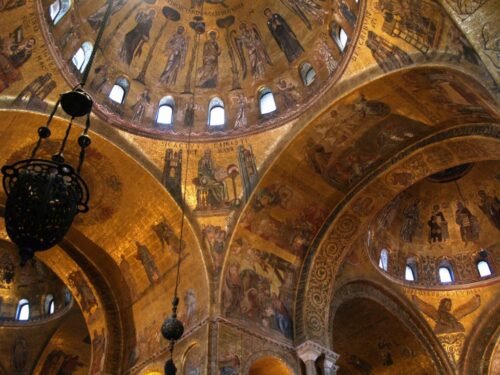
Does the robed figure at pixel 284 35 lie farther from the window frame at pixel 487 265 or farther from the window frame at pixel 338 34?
the window frame at pixel 487 265

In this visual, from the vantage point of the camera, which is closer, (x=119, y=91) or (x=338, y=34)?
(x=338, y=34)

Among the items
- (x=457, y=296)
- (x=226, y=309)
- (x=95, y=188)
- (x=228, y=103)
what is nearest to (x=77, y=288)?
(x=95, y=188)

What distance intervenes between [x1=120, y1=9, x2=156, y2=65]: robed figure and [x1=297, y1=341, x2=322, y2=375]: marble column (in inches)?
332

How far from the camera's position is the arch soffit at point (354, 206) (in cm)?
1262

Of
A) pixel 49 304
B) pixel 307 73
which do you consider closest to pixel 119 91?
pixel 307 73

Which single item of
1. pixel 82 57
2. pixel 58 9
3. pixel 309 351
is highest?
pixel 58 9

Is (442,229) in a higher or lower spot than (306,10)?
lower

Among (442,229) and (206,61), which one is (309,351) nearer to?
(442,229)

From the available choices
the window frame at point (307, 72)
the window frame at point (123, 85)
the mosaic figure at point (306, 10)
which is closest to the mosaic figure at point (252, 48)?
the window frame at point (307, 72)

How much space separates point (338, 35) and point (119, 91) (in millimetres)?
5728

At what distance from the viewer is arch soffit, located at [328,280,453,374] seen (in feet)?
52.1

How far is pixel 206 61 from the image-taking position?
15039mm

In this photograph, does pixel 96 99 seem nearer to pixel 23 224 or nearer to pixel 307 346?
pixel 307 346

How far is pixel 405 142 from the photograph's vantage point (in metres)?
13.1
